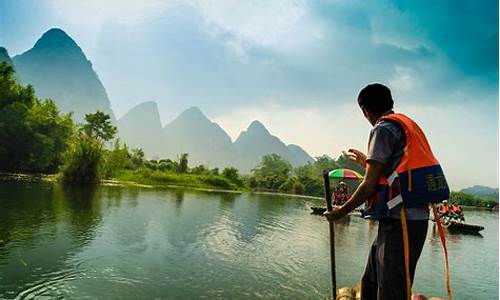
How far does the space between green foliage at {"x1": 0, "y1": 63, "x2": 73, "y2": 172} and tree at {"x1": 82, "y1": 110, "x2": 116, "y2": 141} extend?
25077 millimetres

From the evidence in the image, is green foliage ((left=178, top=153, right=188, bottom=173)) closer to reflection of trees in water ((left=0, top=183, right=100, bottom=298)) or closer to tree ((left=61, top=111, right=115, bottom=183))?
tree ((left=61, top=111, right=115, bottom=183))

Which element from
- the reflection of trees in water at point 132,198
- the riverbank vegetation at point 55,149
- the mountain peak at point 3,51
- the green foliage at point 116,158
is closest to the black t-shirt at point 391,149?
the reflection of trees in water at point 132,198

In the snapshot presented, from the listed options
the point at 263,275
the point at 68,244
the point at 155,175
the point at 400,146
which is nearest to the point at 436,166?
the point at 400,146

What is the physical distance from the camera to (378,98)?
10.5ft

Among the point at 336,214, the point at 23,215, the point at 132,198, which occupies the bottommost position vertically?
the point at 23,215

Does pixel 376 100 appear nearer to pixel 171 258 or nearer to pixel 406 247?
pixel 406 247

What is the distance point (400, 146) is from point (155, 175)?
184 ft

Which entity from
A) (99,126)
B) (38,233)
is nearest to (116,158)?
(99,126)

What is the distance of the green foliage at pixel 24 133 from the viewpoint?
40562 mm

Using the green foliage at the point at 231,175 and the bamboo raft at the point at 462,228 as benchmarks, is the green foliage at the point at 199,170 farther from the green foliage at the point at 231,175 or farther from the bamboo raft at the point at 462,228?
the bamboo raft at the point at 462,228

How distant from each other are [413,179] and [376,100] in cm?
77

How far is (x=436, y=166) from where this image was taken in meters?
2.83

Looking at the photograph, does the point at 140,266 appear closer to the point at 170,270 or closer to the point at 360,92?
the point at 170,270

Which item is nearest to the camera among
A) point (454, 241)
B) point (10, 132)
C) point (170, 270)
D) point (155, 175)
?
point (170, 270)
